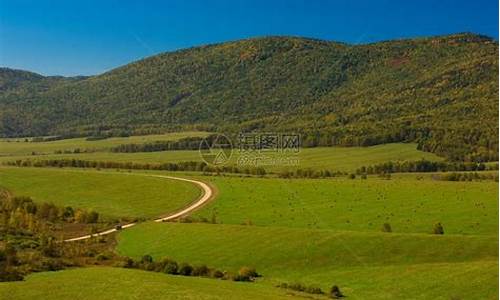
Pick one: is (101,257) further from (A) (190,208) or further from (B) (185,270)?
(A) (190,208)

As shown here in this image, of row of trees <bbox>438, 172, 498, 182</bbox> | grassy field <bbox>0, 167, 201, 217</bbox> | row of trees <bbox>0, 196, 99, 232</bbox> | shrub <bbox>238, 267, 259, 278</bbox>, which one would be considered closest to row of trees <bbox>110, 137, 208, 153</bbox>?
grassy field <bbox>0, 167, 201, 217</bbox>

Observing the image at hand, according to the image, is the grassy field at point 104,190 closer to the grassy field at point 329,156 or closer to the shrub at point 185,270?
the grassy field at point 329,156

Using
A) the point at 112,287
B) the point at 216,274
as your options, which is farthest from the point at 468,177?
the point at 112,287

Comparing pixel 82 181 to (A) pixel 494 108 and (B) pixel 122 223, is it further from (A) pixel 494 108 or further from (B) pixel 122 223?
(A) pixel 494 108

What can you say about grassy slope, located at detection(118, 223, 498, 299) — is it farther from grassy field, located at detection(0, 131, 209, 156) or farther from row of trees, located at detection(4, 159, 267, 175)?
grassy field, located at detection(0, 131, 209, 156)

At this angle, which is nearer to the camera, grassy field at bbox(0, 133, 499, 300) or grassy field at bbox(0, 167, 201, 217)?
grassy field at bbox(0, 133, 499, 300)

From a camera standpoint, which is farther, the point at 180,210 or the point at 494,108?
the point at 494,108

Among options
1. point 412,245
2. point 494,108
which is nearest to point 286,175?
point 412,245
